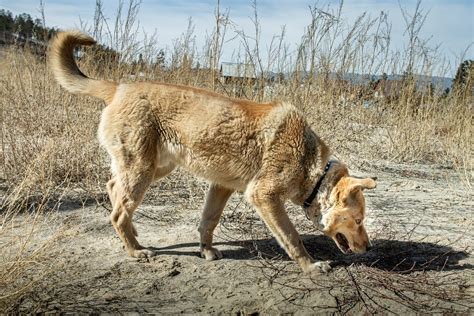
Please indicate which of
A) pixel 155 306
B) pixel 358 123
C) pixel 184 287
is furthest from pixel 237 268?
pixel 358 123

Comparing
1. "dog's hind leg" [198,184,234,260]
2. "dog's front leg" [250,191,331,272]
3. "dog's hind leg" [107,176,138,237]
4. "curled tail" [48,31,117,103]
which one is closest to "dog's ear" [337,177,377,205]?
"dog's front leg" [250,191,331,272]

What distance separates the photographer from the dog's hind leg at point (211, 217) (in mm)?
4285

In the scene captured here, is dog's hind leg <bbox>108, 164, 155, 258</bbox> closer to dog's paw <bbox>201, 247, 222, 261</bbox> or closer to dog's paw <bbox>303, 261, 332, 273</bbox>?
dog's paw <bbox>201, 247, 222, 261</bbox>

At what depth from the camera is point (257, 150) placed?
420 centimetres

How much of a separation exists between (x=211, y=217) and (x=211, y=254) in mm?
360

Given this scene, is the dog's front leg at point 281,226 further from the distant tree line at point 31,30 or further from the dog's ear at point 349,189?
the distant tree line at point 31,30

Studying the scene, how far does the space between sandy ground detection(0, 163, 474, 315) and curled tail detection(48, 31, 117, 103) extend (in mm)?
1157

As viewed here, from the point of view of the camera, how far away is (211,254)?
425 centimetres

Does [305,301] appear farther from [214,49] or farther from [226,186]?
[214,49]

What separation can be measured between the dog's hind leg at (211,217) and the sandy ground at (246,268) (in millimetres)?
97

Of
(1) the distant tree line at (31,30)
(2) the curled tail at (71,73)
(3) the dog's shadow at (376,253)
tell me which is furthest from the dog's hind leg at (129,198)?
(1) the distant tree line at (31,30)

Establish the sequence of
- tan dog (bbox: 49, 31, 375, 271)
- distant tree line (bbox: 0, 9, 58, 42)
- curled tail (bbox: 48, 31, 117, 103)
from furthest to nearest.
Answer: distant tree line (bbox: 0, 9, 58, 42) < curled tail (bbox: 48, 31, 117, 103) < tan dog (bbox: 49, 31, 375, 271)

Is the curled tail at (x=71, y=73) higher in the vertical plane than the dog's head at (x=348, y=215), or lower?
higher

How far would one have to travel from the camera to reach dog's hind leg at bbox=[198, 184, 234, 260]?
429 cm
